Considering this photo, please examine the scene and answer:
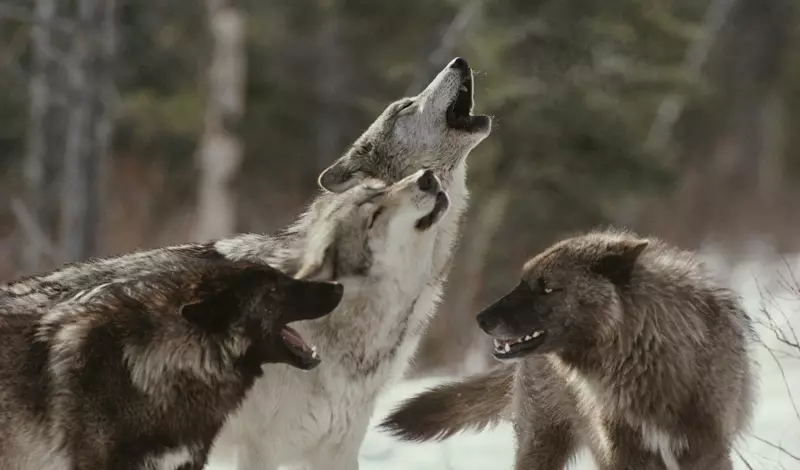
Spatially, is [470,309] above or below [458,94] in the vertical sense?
above

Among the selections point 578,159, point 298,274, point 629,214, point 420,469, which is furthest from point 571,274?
point 629,214

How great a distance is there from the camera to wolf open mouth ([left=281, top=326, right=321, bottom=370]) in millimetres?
4266

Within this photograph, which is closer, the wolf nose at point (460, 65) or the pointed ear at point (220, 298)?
the pointed ear at point (220, 298)

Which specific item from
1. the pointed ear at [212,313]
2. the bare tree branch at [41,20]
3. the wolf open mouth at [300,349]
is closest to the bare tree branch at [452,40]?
the bare tree branch at [41,20]

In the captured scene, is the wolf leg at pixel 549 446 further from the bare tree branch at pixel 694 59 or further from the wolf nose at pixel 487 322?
the bare tree branch at pixel 694 59

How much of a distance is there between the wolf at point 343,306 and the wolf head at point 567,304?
47cm

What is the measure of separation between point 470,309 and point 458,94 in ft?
25.7

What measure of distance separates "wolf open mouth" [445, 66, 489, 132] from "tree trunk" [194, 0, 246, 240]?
10.7 m

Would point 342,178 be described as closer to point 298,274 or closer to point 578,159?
point 298,274

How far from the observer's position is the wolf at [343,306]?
4551 millimetres

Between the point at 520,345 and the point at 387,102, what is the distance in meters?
11.5

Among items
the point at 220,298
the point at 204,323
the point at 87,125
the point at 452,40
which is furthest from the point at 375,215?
the point at 452,40

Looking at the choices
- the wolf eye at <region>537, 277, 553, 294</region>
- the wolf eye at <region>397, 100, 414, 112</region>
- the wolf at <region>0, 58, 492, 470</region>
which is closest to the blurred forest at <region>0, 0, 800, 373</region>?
the wolf eye at <region>397, 100, 414, 112</region>

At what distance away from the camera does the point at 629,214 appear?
16.0 meters
